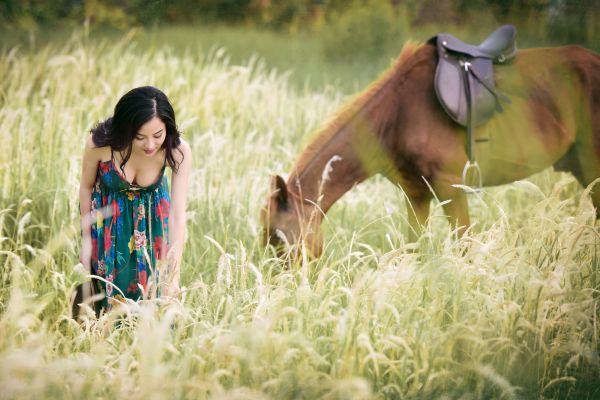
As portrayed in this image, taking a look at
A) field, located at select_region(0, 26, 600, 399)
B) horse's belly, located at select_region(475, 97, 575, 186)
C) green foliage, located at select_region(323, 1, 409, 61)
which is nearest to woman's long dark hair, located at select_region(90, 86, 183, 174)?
field, located at select_region(0, 26, 600, 399)

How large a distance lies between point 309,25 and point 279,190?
3.56 m

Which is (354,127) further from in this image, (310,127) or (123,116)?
(310,127)

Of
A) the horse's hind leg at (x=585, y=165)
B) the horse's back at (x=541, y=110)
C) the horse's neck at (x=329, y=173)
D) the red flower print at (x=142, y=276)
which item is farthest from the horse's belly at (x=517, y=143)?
the red flower print at (x=142, y=276)

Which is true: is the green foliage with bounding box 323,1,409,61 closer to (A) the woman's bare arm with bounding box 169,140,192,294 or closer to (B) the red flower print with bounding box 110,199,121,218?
(A) the woman's bare arm with bounding box 169,140,192,294

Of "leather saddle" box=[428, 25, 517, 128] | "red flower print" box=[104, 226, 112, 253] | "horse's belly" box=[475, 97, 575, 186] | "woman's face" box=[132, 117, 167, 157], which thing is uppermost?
"leather saddle" box=[428, 25, 517, 128]

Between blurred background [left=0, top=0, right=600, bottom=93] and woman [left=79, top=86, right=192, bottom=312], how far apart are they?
54.3 inches

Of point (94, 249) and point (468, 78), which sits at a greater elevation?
point (468, 78)

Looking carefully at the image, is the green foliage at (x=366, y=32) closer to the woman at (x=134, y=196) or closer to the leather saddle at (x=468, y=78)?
the leather saddle at (x=468, y=78)

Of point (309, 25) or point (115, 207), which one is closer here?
point (115, 207)

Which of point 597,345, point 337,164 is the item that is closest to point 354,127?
point 337,164

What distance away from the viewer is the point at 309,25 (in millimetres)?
6297

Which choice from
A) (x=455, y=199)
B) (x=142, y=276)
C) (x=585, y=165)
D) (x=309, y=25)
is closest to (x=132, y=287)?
(x=142, y=276)

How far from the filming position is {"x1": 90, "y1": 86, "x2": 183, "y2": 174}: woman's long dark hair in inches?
94.5

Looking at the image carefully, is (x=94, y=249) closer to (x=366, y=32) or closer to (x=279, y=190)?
A: (x=279, y=190)
